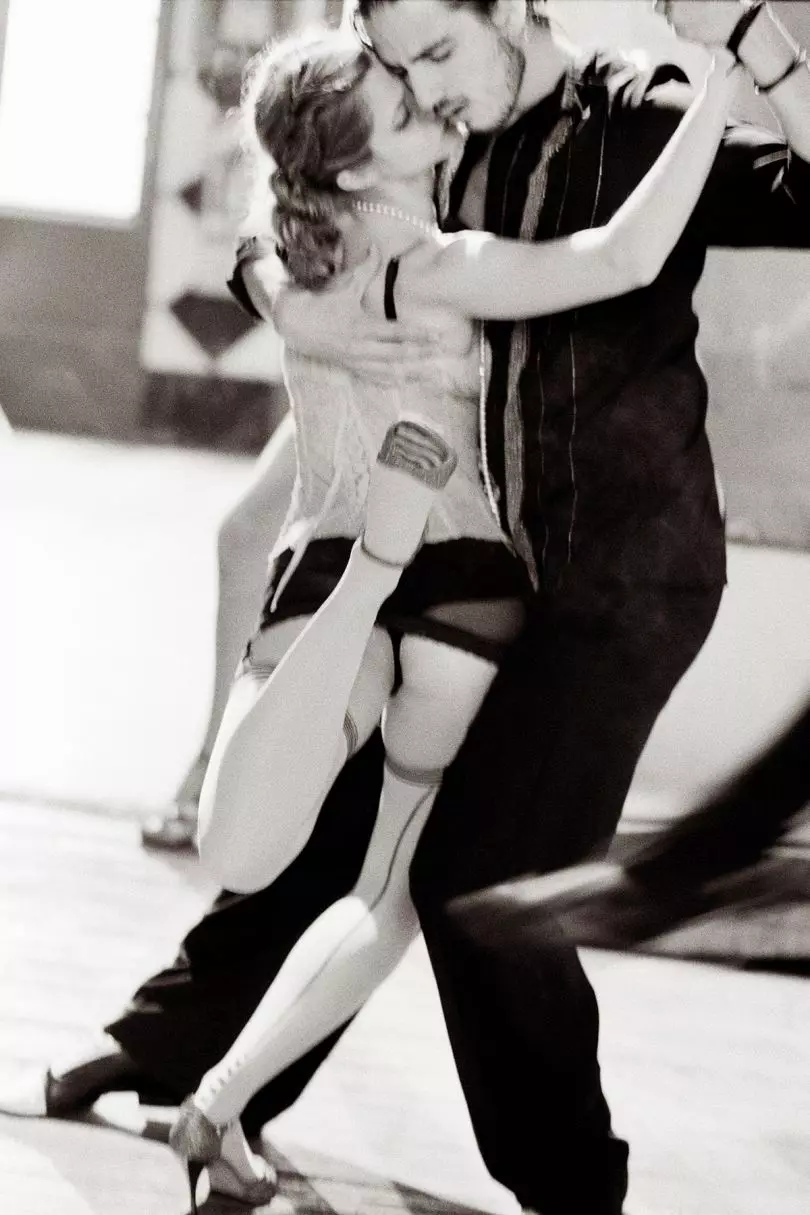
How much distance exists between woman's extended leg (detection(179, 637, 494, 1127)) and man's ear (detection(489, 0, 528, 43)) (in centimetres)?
58

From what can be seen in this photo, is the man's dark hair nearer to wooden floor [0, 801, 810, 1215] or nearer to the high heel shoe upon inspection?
the high heel shoe

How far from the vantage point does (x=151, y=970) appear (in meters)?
1.93

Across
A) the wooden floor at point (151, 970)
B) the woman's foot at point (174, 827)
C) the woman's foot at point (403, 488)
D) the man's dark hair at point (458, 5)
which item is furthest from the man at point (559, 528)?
the woman's foot at point (174, 827)

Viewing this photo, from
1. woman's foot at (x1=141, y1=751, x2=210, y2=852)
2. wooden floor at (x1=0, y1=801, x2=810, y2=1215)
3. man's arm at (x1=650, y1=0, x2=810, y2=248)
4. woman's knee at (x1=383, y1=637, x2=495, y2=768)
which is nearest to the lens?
man's arm at (x1=650, y1=0, x2=810, y2=248)

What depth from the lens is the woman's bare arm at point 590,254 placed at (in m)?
1.18

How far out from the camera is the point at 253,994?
1.60m

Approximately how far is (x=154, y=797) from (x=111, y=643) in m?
0.29

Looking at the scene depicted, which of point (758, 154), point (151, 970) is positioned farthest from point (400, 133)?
point (151, 970)

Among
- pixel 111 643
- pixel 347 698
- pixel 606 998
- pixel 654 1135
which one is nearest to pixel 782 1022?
pixel 606 998

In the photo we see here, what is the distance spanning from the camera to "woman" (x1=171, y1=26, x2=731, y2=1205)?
1236mm

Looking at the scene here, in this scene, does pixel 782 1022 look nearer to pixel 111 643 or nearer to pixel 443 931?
pixel 443 931

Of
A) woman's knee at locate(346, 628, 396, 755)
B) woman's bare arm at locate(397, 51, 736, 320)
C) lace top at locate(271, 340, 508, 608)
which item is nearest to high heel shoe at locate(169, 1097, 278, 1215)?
woman's knee at locate(346, 628, 396, 755)

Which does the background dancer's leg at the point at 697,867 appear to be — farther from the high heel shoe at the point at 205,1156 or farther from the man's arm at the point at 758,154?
the man's arm at the point at 758,154

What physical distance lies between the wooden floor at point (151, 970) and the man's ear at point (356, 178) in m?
0.67
